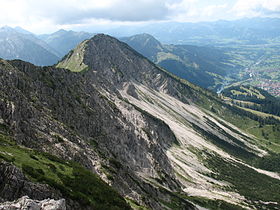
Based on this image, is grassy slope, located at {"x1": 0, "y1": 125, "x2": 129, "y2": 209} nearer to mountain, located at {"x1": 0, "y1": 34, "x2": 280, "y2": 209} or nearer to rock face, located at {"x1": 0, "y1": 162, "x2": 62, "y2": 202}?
mountain, located at {"x1": 0, "y1": 34, "x2": 280, "y2": 209}

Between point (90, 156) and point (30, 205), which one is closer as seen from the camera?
point (30, 205)

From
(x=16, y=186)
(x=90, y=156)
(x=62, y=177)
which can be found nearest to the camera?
(x=16, y=186)

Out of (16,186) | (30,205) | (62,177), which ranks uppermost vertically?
(30,205)

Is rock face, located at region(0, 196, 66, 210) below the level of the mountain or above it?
above

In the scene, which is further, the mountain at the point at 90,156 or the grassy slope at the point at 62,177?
the mountain at the point at 90,156

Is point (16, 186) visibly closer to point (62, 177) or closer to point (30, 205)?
point (30, 205)

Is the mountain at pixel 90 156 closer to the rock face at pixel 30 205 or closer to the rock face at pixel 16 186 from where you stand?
the rock face at pixel 16 186

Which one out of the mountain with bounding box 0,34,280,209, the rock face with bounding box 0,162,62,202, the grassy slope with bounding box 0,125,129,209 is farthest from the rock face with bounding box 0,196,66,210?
the grassy slope with bounding box 0,125,129,209

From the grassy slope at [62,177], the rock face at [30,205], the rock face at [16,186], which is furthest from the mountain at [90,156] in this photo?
the rock face at [30,205]

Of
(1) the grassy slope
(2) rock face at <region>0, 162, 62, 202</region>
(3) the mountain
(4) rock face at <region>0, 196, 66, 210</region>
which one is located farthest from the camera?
(3) the mountain

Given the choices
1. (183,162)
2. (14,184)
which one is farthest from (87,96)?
(14,184)

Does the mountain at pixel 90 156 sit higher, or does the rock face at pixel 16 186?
the rock face at pixel 16 186

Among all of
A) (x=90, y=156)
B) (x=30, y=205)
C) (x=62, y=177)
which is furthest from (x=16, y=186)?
(x=90, y=156)

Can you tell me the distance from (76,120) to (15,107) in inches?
1506
